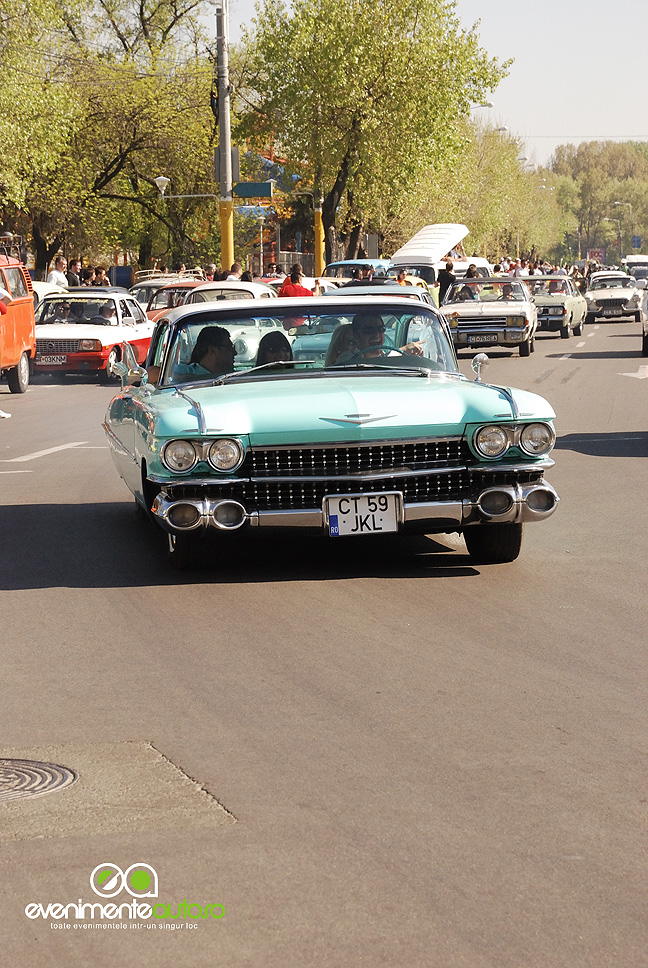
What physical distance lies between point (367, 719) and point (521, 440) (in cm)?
Result: 288

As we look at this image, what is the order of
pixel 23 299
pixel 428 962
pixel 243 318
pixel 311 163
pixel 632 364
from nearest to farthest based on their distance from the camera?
pixel 428 962 < pixel 243 318 < pixel 23 299 < pixel 632 364 < pixel 311 163

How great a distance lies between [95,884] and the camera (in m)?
3.90

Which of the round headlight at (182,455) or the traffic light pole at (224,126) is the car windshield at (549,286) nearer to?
the traffic light pole at (224,126)

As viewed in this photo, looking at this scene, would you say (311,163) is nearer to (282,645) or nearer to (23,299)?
(23,299)

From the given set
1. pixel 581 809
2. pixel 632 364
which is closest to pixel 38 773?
pixel 581 809

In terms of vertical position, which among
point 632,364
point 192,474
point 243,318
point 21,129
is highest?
point 21,129

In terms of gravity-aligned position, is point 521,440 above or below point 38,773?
above

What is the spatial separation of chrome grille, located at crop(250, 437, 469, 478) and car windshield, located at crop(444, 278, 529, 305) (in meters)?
24.6

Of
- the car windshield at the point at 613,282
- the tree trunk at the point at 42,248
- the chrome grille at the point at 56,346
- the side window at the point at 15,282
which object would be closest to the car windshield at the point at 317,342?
the side window at the point at 15,282

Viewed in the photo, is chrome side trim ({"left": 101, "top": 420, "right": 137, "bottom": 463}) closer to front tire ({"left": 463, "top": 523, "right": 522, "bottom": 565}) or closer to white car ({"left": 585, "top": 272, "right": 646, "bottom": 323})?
front tire ({"left": 463, "top": 523, "right": 522, "bottom": 565})

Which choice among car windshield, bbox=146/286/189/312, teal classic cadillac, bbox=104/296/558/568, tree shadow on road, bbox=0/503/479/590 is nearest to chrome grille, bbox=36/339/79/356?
car windshield, bbox=146/286/189/312

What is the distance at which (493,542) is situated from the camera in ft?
27.3

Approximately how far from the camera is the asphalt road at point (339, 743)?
364cm

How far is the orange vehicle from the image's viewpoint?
22.6m
